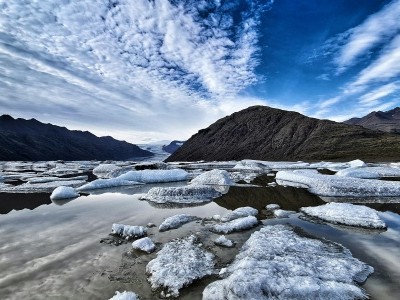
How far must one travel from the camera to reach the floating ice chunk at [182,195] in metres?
15.6

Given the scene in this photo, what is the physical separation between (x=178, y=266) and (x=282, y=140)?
12957cm

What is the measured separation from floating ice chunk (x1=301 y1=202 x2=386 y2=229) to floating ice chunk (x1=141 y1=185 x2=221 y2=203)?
6.13 m

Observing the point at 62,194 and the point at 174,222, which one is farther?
the point at 62,194

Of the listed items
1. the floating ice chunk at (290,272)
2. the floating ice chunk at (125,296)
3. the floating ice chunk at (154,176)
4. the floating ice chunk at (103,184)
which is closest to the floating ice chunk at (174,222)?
the floating ice chunk at (290,272)

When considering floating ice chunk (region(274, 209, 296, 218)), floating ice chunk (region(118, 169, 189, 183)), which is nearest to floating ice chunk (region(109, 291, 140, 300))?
floating ice chunk (region(274, 209, 296, 218))

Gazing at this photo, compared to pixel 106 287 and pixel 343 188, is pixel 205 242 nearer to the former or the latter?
pixel 106 287

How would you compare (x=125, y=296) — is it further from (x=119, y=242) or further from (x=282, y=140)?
(x=282, y=140)

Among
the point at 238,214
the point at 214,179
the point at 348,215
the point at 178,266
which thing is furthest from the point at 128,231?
the point at 214,179

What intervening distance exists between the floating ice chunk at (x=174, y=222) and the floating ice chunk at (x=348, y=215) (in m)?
5.33

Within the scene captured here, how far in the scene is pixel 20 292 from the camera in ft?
17.9

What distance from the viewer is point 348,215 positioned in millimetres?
10633

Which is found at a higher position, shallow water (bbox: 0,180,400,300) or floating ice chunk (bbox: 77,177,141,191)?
floating ice chunk (bbox: 77,177,141,191)

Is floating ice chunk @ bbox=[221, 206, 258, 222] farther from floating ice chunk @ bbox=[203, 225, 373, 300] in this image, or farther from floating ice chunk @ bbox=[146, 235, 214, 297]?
floating ice chunk @ bbox=[146, 235, 214, 297]

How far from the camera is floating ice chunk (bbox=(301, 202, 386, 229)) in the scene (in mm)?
9922
